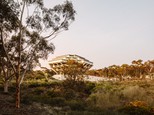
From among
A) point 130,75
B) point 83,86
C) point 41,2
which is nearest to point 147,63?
point 130,75

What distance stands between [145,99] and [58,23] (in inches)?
292

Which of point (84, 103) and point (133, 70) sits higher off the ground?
point (133, 70)

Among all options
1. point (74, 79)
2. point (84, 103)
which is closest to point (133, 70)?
point (74, 79)

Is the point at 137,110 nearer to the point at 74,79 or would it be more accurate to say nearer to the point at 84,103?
the point at 84,103

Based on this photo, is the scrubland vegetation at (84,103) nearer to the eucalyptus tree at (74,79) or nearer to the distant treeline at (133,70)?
the eucalyptus tree at (74,79)

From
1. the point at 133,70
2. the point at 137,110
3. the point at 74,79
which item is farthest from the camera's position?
the point at 133,70

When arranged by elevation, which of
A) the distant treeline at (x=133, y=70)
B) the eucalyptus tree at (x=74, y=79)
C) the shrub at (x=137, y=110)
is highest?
the distant treeline at (x=133, y=70)

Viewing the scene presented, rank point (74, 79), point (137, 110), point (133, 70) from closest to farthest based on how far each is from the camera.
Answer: point (137, 110)
point (74, 79)
point (133, 70)

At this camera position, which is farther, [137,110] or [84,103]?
[84,103]

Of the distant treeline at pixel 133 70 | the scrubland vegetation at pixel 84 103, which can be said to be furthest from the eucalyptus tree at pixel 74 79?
the distant treeline at pixel 133 70

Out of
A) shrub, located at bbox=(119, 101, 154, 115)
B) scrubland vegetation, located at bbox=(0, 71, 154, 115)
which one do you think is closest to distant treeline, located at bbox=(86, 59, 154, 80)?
scrubland vegetation, located at bbox=(0, 71, 154, 115)

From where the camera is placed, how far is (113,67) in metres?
71.8

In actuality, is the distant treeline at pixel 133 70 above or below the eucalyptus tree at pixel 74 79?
above

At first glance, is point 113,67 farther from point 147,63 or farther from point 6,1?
point 6,1
